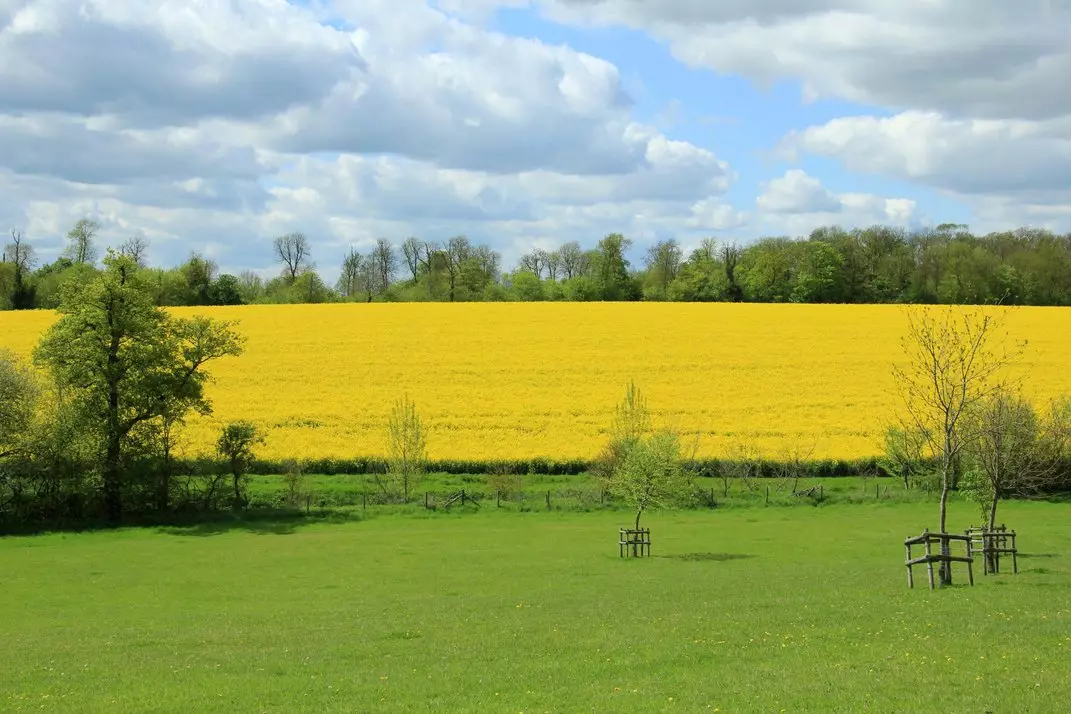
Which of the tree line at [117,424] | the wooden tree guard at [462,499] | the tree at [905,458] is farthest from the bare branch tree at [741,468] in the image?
the tree line at [117,424]

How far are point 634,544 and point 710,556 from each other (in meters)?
2.89

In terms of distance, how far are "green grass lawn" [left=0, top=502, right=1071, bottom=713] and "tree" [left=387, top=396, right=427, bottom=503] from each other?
9938 millimetres

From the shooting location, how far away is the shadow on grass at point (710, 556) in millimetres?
35625

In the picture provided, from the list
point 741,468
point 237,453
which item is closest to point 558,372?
point 741,468

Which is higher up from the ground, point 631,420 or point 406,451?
point 631,420

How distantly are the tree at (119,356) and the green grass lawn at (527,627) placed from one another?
9.47 m

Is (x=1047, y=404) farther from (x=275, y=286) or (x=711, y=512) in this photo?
(x=275, y=286)

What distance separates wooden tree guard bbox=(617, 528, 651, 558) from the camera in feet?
120

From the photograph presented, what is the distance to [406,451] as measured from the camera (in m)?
53.4

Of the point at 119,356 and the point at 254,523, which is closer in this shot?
the point at 254,523

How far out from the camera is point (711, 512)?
49.8 metres

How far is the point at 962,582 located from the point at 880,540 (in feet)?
43.6

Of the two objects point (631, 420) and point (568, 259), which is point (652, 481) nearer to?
point (631, 420)

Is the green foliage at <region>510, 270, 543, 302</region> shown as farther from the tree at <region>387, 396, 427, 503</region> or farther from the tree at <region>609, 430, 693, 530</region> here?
the tree at <region>609, 430, 693, 530</region>
